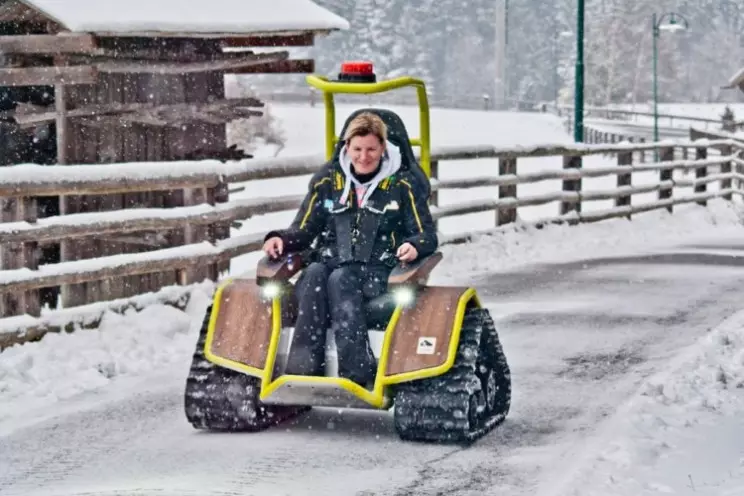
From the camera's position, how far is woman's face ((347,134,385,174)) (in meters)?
7.33

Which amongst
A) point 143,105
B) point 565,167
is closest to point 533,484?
point 143,105

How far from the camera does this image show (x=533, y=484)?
6.05 meters

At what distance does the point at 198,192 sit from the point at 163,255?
790mm

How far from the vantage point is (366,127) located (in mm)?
7309

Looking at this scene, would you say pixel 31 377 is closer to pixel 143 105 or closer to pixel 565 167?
pixel 143 105

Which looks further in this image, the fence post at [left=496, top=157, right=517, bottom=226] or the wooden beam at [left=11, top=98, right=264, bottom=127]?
the fence post at [left=496, top=157, right=517, bottom=226]

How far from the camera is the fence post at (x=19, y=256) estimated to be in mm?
9352

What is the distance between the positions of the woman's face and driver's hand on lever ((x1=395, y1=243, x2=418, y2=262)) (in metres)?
0.50

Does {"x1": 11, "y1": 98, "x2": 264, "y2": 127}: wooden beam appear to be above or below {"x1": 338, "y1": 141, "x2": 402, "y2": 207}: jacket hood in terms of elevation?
above

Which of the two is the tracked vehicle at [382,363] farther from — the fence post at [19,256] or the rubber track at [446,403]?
the fence post at [19,256]

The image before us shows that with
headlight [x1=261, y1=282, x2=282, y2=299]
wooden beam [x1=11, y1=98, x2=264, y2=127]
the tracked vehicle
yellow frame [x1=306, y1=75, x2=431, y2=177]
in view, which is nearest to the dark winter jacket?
the tracked vehicle

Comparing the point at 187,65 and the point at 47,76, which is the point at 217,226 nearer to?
the point at 47,76

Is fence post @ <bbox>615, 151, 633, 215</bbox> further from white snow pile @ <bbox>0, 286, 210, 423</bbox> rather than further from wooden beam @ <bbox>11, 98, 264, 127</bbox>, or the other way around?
white snow pile @ <bbox>0, 286, 210, 423</bbox>

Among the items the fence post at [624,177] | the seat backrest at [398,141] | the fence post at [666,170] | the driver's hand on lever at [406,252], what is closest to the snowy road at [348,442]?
the driver's hand on lever at [406,252]
